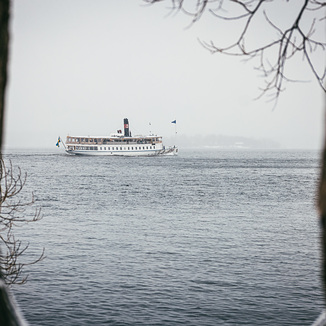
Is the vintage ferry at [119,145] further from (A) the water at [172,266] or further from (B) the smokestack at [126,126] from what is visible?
(A) the water at [172,266]

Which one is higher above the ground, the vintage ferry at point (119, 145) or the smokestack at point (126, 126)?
the smokestack at point (126, 126)

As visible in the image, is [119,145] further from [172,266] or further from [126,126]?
[172,266]

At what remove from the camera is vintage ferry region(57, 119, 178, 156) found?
115m

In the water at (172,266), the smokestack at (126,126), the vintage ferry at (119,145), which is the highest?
the smokestack at (126,126)

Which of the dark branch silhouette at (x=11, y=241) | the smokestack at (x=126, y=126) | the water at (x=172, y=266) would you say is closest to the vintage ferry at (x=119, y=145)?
the smokestack at (x=126, y=126)

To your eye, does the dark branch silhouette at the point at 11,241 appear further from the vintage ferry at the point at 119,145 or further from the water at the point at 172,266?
the vintage ferry at the point at 119,145

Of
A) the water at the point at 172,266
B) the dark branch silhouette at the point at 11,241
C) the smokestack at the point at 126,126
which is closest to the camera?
the dark branch silhouette at the point at 11,241

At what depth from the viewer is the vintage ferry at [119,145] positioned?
4537 inches

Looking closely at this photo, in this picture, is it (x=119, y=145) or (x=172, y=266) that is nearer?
(x=172, y=266)

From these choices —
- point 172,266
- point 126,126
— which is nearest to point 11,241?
point 172,266

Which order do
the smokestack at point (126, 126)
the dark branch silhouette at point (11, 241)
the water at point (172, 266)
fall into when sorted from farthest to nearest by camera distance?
the smokestack at point (126, 126)
the water at point (172, 266)
the dark branch silhouette at point (11, 241)

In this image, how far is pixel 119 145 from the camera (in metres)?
117

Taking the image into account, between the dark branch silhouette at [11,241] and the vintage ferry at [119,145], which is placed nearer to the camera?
the dark branch silhouette at [11,241]

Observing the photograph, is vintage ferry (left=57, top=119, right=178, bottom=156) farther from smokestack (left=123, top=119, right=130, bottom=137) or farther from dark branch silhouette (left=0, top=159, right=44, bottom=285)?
dark branch silhouette (left=0, top=159, right=44, bottom=285)
